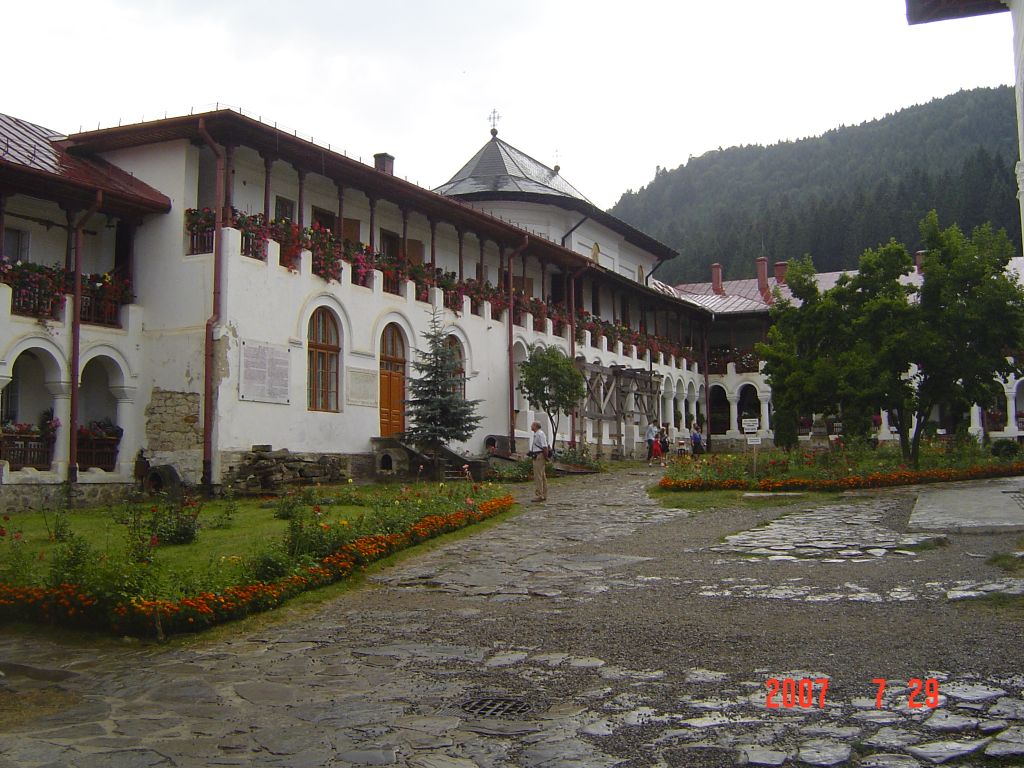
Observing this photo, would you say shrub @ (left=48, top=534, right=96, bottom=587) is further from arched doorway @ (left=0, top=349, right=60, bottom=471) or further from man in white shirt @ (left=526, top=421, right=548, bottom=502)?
man in white shirt @ (left=526, top=421, right=548, bottom=502)

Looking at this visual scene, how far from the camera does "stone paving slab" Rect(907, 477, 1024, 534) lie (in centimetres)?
1103

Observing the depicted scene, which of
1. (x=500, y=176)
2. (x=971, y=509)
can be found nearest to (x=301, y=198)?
(x=971, y=509)

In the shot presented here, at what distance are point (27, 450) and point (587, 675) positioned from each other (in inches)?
534

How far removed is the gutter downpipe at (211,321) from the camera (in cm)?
1773

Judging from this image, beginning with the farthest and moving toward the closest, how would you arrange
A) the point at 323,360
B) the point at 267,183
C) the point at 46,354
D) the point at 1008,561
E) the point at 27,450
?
the point at 323,360 < the point at 267,183 < the point at 46,354 < the point at 27,450 < the point at 1008,561

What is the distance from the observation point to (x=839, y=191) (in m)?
87.3

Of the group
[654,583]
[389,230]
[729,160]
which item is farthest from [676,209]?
[654,583]

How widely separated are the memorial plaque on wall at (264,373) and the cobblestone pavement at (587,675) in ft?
30.1

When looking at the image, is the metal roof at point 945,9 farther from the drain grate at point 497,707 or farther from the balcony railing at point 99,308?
the drain grate at point 497,707

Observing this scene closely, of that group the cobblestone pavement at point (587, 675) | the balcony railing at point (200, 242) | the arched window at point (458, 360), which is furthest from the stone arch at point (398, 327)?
the cobblestone pavement at point (587, 675)

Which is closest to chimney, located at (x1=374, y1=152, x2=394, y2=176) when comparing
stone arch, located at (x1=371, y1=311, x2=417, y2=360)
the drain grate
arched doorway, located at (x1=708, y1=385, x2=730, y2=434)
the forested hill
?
stone arch, located at (x1=371, y1=311, x2=417, y2=360)

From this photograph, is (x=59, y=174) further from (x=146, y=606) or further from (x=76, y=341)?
(x=146, y=606)

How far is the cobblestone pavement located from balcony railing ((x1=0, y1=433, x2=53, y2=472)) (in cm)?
918

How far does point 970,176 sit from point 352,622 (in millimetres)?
67561
